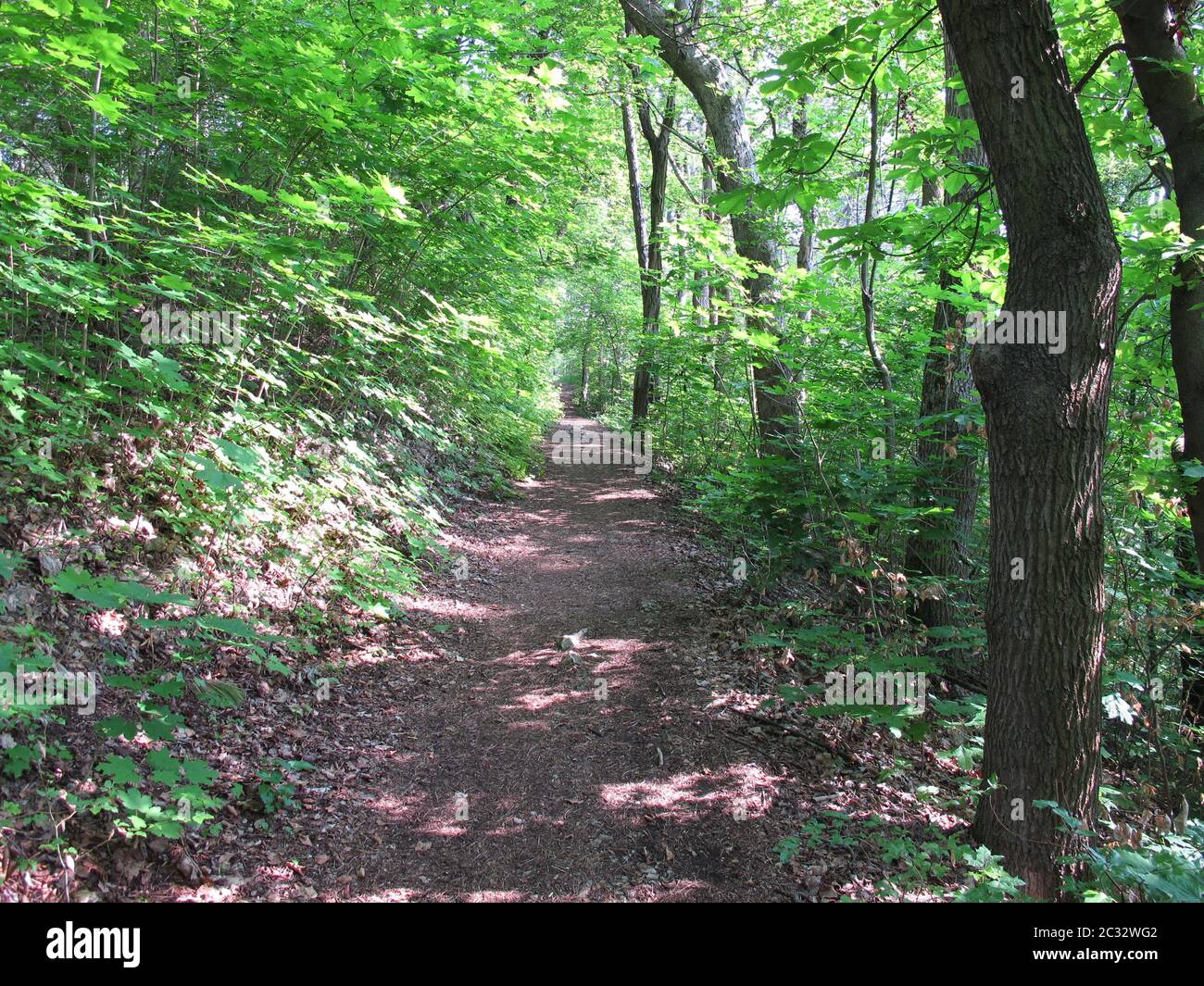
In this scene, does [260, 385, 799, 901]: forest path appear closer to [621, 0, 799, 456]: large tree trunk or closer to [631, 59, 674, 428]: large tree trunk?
[621, 0, 799, 456]: large tree trunk

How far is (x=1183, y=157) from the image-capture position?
418cm

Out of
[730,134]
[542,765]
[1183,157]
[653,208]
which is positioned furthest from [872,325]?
[653,208]

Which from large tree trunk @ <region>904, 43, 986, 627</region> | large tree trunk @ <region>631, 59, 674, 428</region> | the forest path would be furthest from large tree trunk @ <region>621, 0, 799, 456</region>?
large tree trunk @ <region>631, 59, 674, 428</region>

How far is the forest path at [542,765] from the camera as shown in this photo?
3379 millimetres

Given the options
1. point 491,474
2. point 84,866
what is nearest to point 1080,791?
point 84,866

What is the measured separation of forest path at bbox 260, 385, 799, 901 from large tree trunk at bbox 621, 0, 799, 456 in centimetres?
278

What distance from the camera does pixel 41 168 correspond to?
5758mm

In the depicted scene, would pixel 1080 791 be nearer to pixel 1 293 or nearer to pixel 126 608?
pixel 126 608

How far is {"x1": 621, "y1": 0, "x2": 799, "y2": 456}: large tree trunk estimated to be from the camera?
299 inches

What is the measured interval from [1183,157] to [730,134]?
4.97 metres

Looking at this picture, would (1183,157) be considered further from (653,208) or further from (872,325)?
(653,208)

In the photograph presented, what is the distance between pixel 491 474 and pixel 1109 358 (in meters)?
10.2

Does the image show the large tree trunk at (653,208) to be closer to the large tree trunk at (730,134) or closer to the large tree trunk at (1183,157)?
the large tree trunk at (730,134)

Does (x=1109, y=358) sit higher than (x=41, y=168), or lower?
lower
